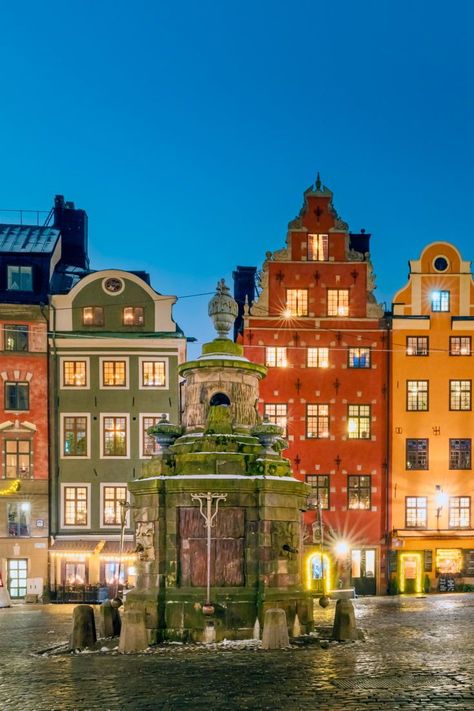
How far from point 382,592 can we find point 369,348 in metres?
11.0

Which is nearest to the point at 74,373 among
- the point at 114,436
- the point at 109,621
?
the point at 114,436

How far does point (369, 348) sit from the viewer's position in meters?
46.4

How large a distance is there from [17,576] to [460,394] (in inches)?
851

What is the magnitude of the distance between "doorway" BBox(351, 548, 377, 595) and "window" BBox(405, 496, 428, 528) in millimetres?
2175

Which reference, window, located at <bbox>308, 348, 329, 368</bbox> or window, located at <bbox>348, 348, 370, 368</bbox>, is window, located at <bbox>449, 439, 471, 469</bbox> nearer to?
window, located at <bbox>348, 348, 370, 368</bbox>

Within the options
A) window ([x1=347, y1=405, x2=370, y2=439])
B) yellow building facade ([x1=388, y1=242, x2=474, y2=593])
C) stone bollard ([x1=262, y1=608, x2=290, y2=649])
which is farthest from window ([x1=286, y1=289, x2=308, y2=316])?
stone bollard ([x1=262, y1=608, x2=290, y2=649])

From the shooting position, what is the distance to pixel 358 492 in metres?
45.8

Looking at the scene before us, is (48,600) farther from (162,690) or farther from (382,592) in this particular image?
(162,690)

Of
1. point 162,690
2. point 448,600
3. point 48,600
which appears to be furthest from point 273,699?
point 48,600

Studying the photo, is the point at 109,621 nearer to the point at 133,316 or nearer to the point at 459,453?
the point at 133,316

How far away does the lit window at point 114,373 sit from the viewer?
4581cm

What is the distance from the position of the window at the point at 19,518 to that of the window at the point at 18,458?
129 centimetres

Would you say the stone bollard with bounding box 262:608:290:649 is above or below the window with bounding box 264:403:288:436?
below

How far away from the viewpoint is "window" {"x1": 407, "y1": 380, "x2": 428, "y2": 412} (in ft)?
151
